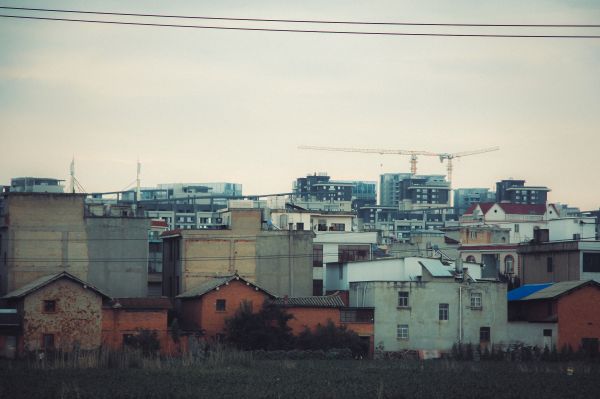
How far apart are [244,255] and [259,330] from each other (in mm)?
12571

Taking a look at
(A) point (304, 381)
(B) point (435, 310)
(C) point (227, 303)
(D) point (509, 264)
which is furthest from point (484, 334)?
(D) point (509, 264)

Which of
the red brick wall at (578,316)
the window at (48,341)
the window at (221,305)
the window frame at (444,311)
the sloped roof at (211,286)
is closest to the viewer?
the window at (48,341)

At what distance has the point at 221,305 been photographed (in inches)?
2667

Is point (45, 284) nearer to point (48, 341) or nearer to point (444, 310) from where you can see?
point (48, 341)

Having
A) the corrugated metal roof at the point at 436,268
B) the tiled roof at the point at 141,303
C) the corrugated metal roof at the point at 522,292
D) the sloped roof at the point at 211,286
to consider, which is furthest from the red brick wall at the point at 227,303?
the corrugated metal roof at the point at 522,292

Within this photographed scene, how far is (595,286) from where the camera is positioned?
6950cm

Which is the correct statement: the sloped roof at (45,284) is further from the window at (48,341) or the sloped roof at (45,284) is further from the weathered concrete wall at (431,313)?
the weathered concrete wall at (431,313)

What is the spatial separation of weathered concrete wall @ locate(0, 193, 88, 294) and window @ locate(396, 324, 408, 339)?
19935mm

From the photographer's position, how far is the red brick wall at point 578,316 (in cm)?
6856

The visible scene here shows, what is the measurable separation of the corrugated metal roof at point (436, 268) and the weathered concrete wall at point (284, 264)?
894 centimetres

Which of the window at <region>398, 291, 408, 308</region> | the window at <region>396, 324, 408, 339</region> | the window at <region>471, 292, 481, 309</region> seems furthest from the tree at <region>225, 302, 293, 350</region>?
the window at <region>471, 292, 481, 309</region>

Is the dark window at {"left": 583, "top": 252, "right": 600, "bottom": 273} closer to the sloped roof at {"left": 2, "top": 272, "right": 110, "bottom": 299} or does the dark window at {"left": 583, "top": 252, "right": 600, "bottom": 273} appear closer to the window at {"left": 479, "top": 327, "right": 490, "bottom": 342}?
the window at {"left": 479, "top": 327, "right": 490, "bottom": 342}

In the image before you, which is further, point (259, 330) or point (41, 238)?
point (41, 238)

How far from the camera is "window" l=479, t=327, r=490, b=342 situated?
70.4 m
